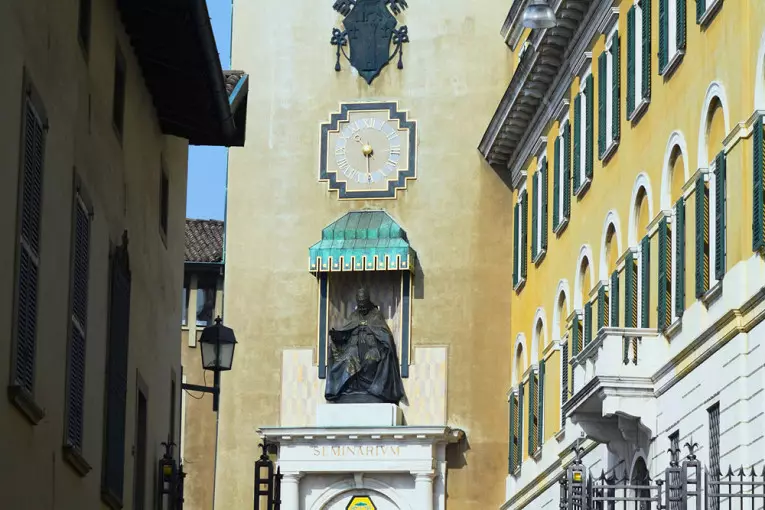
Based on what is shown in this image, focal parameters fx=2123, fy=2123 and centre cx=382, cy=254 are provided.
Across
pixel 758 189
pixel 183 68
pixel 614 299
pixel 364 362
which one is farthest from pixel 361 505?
pixel 183 68

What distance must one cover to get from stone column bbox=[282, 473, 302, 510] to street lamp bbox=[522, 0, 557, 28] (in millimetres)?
14572

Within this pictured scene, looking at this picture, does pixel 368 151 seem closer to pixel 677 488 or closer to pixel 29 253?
pixel 677 488

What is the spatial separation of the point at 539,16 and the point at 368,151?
13471 millimetres

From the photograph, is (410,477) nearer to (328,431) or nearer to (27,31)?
(328,431)

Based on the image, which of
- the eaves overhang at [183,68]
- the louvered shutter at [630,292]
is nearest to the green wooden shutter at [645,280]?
the louvered shutter at [630,292]

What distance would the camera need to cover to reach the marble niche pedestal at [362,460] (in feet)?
154

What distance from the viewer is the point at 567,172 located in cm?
4044

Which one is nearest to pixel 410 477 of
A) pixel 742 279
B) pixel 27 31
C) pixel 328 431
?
pixel 328 431

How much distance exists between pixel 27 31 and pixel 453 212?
33.1 m

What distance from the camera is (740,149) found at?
27.0 meters

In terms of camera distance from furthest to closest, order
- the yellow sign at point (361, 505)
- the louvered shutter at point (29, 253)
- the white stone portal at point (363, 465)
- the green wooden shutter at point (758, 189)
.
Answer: the yellow sign at point (361, 505) < the white stone portal at point (363, 465) < the green wooden shutter at point (758, 189) < the louvered shutter at point (29, 253)

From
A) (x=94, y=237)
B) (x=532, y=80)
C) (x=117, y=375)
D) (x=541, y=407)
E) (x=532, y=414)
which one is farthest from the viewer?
(x=532, y=414)

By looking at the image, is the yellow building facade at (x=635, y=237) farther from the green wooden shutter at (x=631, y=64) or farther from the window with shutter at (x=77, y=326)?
the window with shutter at (x=77, y=326)

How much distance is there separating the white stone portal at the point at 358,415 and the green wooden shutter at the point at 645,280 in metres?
14.9
